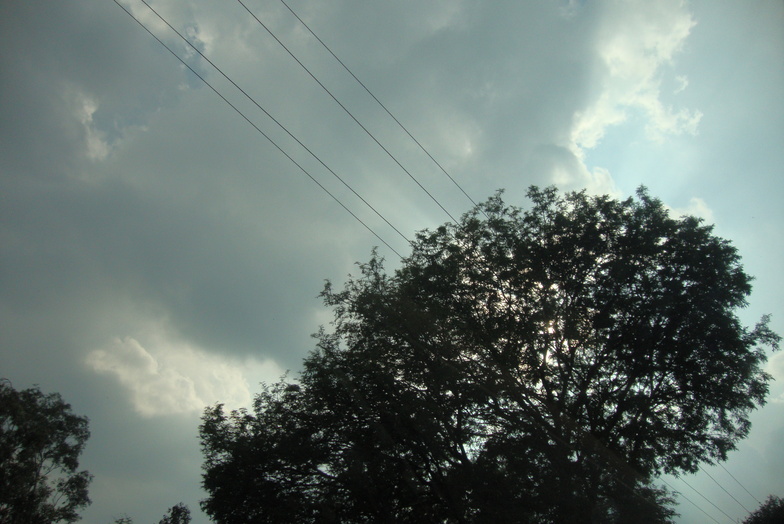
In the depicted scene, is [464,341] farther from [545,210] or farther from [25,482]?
[25,482]

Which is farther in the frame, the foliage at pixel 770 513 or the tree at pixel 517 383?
the foliage at pixel 770 513

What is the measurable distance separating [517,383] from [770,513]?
21.6 meters

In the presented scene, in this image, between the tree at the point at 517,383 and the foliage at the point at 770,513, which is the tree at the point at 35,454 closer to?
the tree at the point at 517,383

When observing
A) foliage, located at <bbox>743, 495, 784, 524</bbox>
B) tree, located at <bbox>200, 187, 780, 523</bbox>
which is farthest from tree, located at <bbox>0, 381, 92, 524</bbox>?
foliage, located at <bbox>743, 495, 784, 524</bbox>

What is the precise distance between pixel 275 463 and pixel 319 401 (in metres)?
2.45

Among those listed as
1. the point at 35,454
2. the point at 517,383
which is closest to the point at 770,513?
the point at 517,383

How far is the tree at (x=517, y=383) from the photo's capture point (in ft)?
46.0

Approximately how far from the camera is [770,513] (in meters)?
24.9

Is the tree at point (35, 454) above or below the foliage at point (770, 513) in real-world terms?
above

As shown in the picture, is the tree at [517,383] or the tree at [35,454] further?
the tree at [35,454]

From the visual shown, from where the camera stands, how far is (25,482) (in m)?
27.9

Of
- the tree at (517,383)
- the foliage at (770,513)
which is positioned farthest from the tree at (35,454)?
the foliage at (770,513)

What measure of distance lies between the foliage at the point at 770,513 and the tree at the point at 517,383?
13672 millimetres

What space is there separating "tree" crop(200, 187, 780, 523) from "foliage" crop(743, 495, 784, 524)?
538 inches
